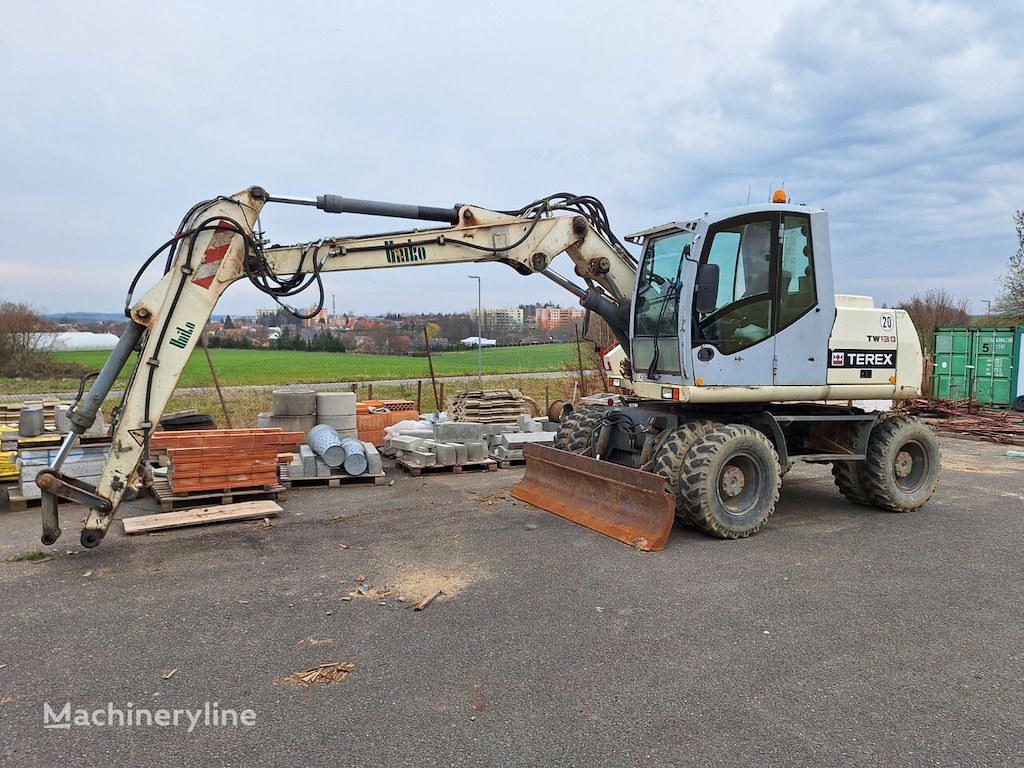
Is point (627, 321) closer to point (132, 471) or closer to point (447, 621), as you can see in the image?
point (447, 621)

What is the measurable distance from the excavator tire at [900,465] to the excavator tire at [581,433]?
3.15 metres

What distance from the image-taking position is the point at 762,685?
12.9 ft

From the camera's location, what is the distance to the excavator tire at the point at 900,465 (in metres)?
7.85

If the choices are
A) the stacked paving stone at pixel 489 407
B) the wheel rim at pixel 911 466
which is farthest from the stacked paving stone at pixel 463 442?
the wheel rim at pixel 911 466

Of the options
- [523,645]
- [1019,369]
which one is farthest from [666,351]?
[1019,369]

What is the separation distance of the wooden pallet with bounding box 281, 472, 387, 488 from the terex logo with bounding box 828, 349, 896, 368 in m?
5.84

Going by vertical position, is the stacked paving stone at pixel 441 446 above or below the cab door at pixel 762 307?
below

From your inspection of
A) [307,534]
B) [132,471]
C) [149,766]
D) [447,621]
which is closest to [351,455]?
[307,534]

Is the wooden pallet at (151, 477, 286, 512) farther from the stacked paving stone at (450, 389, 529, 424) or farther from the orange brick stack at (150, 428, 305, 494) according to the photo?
the stacked paving stone at (450, 389, 529, 424)

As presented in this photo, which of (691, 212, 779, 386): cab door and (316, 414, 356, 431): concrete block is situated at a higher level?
(691, 212, 779, 386): cab door

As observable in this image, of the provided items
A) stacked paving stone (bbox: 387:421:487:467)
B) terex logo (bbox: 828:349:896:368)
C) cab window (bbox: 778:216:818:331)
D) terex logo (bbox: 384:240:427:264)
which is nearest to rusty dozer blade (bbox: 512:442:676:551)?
stacked paving stone (bbox: 387:421:487:467)

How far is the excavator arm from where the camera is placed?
598cm

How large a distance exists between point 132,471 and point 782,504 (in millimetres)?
7035

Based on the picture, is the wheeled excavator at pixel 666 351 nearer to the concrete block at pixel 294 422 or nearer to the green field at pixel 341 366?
the concrete block at pixel 294 422
